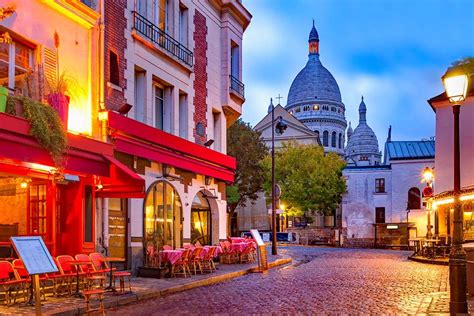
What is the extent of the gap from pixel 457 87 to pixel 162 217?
36.7 ft

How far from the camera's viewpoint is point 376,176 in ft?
175

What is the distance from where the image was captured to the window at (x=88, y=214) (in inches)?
578

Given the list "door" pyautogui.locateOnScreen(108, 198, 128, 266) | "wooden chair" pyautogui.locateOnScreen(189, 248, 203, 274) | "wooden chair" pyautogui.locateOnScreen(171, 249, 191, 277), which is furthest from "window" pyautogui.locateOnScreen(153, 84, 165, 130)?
"wooden chair" pyautogui.locateOnScreen(171, 249, 191, 277)

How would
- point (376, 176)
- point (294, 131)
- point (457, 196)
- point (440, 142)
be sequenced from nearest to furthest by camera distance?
point (457, 196) → point (440, 142) → point (376, 176) → point (294, 131)

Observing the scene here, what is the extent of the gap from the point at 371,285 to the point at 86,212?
24.0 ft

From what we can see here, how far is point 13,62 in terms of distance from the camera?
13.0m

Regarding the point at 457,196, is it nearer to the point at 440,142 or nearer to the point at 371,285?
the point at 371,285

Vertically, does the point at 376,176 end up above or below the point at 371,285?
above

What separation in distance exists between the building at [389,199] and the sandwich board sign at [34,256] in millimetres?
43570

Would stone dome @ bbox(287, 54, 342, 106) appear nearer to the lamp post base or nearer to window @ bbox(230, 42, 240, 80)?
window @ bbox(230, 42, 240, 80)

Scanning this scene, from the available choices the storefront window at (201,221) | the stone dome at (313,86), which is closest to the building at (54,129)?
the storefront window at (201,221)

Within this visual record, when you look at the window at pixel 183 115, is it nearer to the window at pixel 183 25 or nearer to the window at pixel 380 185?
the window at pixel 183 25

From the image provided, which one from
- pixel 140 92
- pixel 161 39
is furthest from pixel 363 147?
pixel 140 92

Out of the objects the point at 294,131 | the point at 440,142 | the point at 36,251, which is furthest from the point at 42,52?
the point at 294,131
